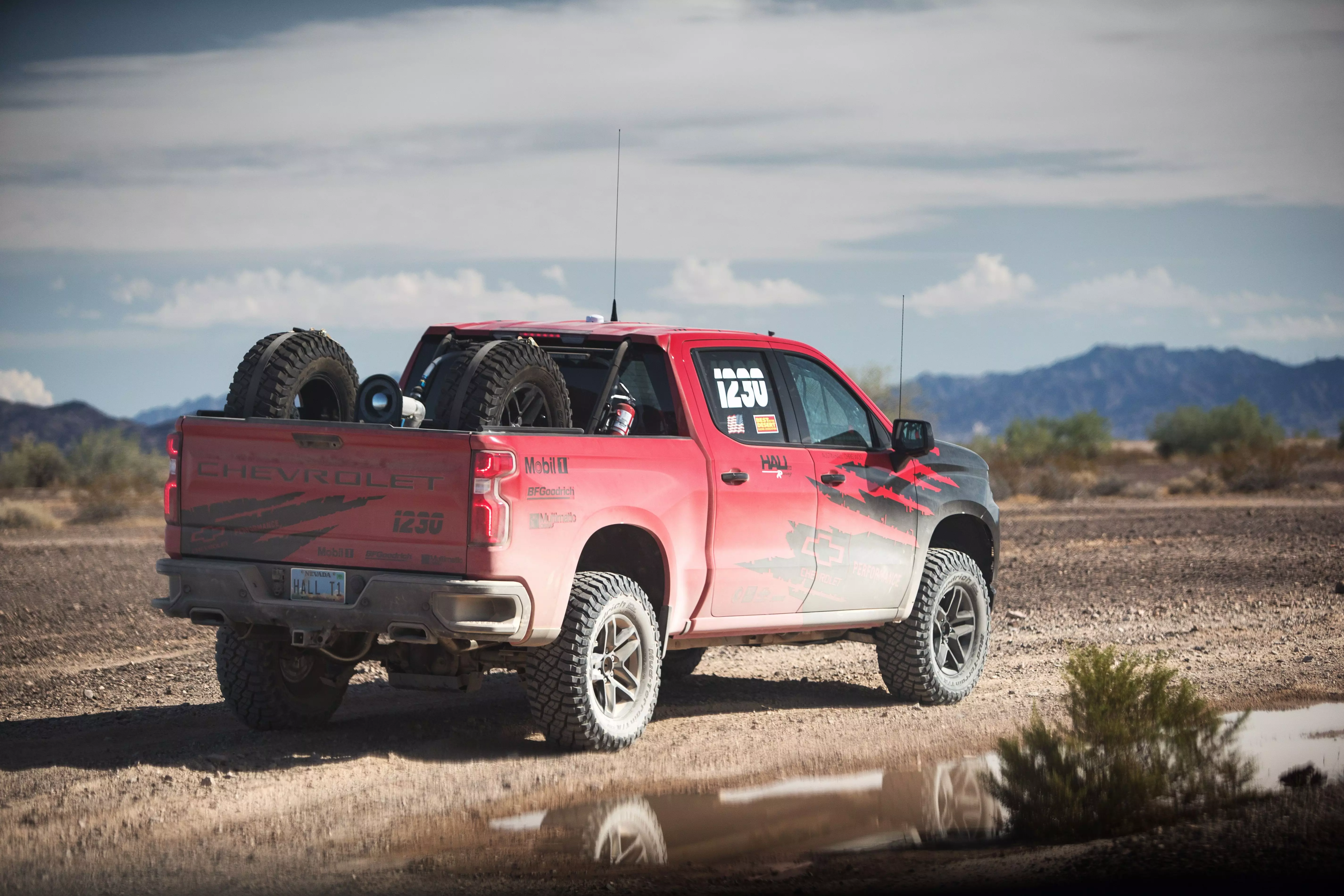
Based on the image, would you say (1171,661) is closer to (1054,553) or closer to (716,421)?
(716,421)

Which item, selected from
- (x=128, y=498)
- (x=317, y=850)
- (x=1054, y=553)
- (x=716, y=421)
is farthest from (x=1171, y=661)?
(x=128, y=498)

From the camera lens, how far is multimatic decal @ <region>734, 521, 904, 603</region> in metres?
8.77

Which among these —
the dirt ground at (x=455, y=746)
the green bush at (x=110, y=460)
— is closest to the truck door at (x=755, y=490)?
the dirt ground at (x=455, y=746)

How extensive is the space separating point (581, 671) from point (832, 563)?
2.04 m

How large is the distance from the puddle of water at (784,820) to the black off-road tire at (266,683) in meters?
2.19

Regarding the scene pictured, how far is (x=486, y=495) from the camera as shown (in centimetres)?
703

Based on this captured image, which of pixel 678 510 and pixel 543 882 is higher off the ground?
pixel 678 510

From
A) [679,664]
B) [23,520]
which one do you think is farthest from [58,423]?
[679,664]

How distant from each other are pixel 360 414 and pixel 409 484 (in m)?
0.75

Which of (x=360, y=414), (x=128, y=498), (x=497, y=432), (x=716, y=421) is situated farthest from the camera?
(x=128, y=498)

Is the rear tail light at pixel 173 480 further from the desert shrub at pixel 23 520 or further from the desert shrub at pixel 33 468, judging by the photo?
the desert shrub at pixel 33 468

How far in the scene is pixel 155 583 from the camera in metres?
17.7

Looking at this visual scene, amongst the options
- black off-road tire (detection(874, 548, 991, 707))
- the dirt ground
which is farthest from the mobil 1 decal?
the dirt ground

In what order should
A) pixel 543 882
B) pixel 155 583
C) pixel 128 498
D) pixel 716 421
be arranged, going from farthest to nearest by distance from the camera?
1. pixel 128 498
2. pixel 155 583
3. pixel 716 421
4. pixel 543 882
